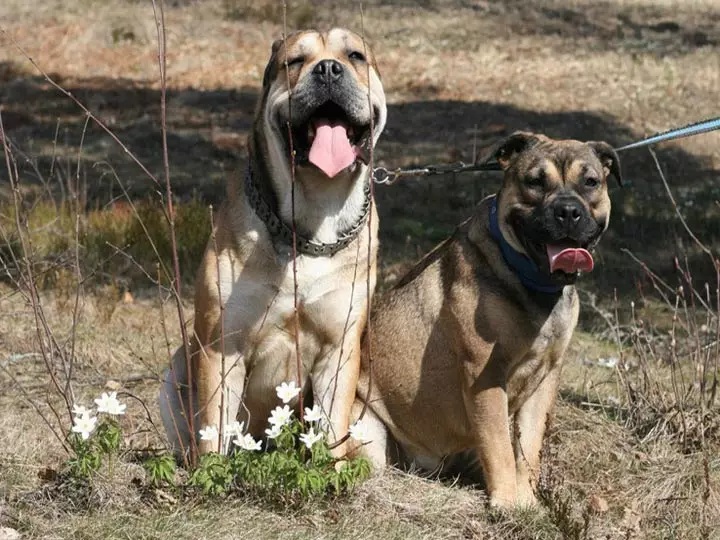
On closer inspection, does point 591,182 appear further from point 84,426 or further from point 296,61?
point 84,426

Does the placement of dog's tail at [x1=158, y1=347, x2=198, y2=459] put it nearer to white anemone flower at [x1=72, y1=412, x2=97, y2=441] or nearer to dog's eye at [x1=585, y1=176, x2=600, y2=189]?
white anemone flower at [x1=72, y1=412, x2=97, y2=441]

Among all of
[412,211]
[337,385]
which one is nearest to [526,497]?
[337,385]

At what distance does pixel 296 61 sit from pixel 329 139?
432 mm

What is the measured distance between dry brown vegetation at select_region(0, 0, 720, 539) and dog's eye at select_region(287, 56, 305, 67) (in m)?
0.97

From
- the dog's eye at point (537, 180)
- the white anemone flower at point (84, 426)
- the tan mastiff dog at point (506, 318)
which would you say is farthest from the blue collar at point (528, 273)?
the white anemone flower at point (84, 426)

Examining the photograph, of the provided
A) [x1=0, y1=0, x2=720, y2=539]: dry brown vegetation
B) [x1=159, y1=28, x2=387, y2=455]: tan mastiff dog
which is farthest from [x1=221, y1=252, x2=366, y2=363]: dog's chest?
[x1=0, y1=0, x2=720, y2=539]: dry brown vegetation

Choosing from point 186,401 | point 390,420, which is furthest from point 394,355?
point 186,401

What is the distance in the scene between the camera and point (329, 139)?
4469 mm

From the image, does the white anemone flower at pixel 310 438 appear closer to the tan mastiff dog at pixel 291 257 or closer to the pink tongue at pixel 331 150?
the tan mastiff dog at pixel 291 257

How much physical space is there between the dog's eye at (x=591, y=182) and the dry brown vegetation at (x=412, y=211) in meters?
0.60

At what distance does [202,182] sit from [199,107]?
3661 mm

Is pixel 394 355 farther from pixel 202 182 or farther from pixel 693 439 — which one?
pixel 202 182

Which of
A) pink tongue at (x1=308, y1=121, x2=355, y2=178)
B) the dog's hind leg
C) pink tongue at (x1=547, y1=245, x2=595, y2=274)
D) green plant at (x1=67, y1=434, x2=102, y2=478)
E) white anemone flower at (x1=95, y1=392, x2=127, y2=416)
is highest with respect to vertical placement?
pink tongue at (x1=308, y1=121, x2=355, y2=178)

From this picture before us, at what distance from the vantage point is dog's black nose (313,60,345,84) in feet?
14.4
